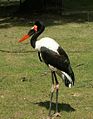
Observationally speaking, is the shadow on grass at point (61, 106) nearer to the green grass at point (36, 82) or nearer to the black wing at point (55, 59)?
the green grass at point (36, 82)

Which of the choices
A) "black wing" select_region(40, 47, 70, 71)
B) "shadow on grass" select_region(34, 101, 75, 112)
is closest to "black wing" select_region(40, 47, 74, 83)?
"black wing" select_region(40, 47, 70, 71)

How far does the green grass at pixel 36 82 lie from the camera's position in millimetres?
7859

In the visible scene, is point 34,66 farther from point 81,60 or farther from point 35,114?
point 35,114

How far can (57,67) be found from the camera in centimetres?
742

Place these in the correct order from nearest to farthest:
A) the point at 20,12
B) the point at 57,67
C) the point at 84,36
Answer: the point at 57,67 < the point at 84,36 < the point at 20,12

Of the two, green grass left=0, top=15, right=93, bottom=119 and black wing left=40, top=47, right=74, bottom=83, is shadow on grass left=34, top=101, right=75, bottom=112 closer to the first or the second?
green grass left=0, top=15, right=93, bottom=119

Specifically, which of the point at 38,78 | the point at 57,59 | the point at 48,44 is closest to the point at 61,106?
the point at 57,59

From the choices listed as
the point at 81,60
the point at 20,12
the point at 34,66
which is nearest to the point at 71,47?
the point at 81,60

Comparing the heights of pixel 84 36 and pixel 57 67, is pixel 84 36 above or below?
below

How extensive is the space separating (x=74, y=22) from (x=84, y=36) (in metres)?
4.86

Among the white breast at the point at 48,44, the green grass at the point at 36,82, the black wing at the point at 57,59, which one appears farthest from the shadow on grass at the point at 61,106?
the white breast at the point at 48,44

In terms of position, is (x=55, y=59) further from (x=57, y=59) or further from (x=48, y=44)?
(x=48, y=44)

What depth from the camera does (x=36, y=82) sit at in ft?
32.3

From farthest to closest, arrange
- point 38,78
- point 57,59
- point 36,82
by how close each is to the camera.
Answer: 1. point 38,78
2. point 36,82
3. point 57,59
